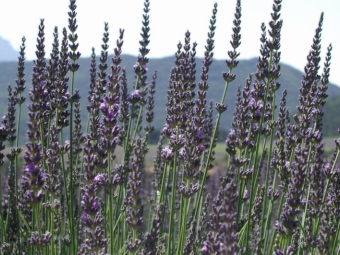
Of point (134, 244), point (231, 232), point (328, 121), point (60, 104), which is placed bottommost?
point (328, 121)

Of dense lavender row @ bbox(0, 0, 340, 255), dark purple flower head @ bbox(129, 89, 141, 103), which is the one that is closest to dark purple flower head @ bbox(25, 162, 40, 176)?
dense lavender row @ bbox(0, 0, 340, 255)

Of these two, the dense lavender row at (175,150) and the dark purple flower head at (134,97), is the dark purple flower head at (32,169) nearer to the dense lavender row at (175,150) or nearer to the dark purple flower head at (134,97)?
the dense lavender row at (175,150)

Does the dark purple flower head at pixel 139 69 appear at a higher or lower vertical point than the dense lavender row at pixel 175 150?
higher

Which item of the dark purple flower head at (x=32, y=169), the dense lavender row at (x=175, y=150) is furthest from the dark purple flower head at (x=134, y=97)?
the dark purple flower head at (x=32, y=169)

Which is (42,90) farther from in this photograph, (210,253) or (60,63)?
(210,253)

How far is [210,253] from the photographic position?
2.32 meters

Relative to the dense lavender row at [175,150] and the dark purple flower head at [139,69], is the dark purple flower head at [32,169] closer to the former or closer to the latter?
the dense lavender row at [175,150]

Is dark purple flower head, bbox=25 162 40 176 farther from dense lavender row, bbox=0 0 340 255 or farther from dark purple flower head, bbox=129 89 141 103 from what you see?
dark purple flower head, bbox=129 89 141 103

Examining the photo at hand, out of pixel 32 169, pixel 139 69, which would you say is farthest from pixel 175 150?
pixel 139 69

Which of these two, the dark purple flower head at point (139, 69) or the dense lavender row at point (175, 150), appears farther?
the dark purple flower head at point (139, 69)

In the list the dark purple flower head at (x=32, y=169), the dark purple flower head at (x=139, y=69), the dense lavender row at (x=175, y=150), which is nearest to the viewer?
the dark purple flower head at (x=32, y=169)

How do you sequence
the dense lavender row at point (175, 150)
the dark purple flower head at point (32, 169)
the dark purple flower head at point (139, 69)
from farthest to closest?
the dark purple flower head at point (139, 69) < the dense lavender row at point (175, 150) < the dark purple flower head at point (32, 169)

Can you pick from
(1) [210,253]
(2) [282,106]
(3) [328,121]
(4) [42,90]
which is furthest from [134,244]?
(3) [328,121]

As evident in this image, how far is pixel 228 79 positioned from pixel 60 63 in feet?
3.65
